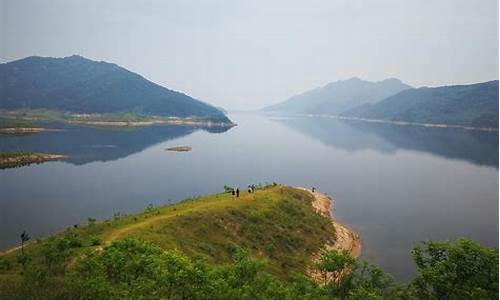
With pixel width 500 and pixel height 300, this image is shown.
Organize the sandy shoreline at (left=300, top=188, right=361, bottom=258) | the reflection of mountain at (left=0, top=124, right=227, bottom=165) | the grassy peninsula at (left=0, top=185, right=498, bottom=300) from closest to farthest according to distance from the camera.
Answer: the grassy peninsula at (left=0, top=185, right=498, bottom=300) < the sandy shoreline at (left=300, top=188, right=361, bottom=258) < the reflection of mountain at (left=0, top=124, right=227, bottom=165)

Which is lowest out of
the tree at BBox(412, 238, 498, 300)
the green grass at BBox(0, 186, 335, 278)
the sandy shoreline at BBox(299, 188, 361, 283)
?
the sandy shoreline at BBox(299, 188, 361, 283)

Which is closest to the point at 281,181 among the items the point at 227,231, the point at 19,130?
the point at 227,231

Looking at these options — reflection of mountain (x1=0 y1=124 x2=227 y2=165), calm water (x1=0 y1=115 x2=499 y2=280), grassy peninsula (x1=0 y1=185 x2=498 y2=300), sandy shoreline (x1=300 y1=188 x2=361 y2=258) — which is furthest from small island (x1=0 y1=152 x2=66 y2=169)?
sandy shoreline (x1=300 y1=188 x2=361 y2=258)

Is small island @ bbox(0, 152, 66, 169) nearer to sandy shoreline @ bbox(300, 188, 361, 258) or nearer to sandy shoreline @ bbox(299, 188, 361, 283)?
sandy shoreline @ bbox(300, 188, 361, 258)

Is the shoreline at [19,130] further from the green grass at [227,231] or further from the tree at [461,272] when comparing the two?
the tree at [461,272]

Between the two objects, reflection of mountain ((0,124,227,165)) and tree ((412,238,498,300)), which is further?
reflection of mountain ((0,124,227,165))

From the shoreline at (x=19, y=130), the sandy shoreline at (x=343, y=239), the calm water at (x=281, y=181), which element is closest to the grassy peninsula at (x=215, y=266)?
the sandy shoreline at (x=343, y=239)

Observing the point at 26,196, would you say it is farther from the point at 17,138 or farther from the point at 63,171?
the point at 17,138
